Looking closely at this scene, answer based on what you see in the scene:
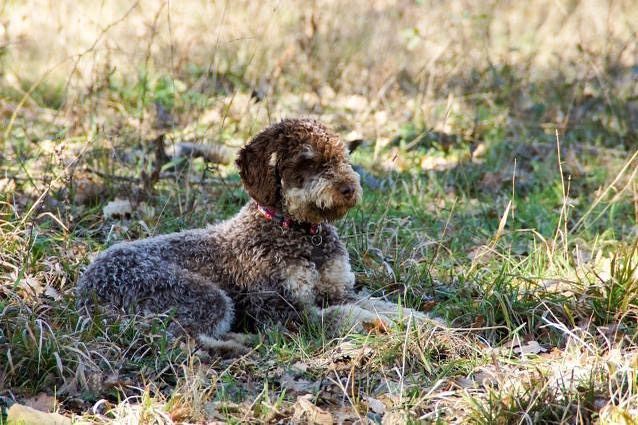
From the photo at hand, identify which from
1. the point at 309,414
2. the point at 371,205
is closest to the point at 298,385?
the point at 309,414

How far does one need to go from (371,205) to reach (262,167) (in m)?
2.05

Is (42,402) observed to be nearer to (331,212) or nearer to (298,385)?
(298,385)

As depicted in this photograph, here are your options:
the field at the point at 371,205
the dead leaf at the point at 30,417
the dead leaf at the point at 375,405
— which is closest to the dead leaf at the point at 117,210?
the field at the point at 371,205

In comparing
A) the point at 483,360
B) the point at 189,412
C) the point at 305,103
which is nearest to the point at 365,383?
the point at 483,360

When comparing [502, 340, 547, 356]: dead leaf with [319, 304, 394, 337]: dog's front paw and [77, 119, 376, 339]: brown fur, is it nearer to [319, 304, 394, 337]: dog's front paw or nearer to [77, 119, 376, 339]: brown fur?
[319, 304, 394, 337]: dog's front paw

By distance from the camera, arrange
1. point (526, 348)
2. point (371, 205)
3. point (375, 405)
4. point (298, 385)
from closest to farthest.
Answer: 1. point (375, 405)
2. point (298, 385)
3. point (526, 348)
4. point (371, 205)

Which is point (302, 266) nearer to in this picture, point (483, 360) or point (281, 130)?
point (281, 130)

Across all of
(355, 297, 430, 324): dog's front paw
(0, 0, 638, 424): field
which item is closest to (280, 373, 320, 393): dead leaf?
(0, 0, 638, 424): field

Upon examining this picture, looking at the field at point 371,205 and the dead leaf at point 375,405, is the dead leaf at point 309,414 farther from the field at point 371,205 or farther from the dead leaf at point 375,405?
the dead leaf at point 375,405

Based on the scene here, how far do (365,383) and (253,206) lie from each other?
5.05 feet

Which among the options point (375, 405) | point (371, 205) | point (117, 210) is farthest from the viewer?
point (371, 205)

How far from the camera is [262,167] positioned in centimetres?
507

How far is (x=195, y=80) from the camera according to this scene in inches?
371

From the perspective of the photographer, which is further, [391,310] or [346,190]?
[391,310]
